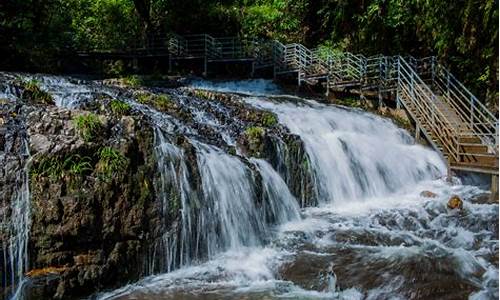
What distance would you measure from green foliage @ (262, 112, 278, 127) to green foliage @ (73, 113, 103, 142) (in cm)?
527

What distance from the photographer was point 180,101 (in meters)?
12.0

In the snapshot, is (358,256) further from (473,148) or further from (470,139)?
(470,139)

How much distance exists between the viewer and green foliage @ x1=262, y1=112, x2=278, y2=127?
12.0m

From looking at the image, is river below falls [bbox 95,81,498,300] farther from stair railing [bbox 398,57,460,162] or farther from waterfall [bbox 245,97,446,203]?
stair railing [bbox 398,57,460,162]

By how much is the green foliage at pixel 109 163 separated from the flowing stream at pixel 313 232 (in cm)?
62

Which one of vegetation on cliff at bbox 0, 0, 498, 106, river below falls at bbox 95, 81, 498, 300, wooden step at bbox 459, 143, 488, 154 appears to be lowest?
river below falls at bbox 95, 81, 498, 300

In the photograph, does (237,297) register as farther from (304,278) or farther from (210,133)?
(210,133)

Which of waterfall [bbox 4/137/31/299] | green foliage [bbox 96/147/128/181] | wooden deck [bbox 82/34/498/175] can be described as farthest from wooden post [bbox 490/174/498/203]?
waterfall [bbox 4/137/31/299]

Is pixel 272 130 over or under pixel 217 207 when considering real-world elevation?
over

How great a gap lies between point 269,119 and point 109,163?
5948 mm

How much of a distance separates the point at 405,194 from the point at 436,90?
6659 millimetres

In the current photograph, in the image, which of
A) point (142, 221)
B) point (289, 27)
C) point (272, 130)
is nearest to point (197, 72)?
point (289, 27)

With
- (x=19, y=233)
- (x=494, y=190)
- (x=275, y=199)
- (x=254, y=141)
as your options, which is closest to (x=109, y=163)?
(x=19, y=233)

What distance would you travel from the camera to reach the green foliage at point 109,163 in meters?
6.68
